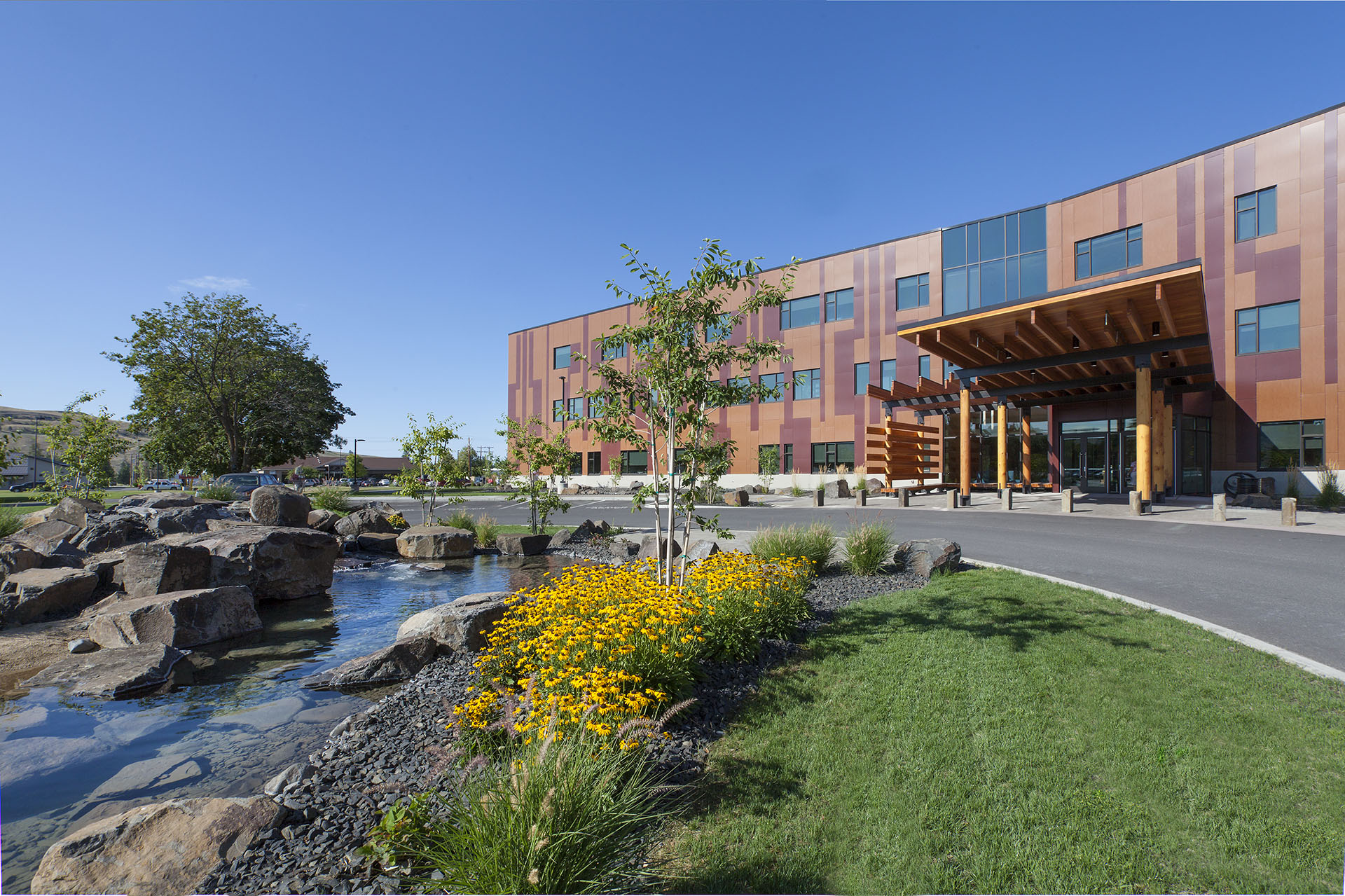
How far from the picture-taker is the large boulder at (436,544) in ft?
51.2

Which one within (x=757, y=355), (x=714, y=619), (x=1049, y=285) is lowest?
(x=714, y=619)

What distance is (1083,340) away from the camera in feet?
67.9

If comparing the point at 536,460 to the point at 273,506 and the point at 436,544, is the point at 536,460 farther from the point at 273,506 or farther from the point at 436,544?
the point at 273,506

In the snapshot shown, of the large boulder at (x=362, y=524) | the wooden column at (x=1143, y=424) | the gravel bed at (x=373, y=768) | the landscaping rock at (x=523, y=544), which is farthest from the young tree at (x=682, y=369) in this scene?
the wooden column at (x=1143, y=424)

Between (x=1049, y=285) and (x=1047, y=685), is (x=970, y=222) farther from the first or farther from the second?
(x=1047, y=685)

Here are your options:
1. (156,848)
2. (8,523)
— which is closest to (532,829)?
(156,848)

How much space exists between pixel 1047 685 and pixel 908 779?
6.35 ft

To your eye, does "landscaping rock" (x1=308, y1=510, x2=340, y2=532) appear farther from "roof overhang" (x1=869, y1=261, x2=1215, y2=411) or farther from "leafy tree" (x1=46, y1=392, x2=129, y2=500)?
"roof overhang" (x1=869, y1=261, x2=1215, y2=411)

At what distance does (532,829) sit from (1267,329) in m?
32.8

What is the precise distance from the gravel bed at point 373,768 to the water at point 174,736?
0.67m

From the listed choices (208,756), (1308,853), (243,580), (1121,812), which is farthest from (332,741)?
(243,580)

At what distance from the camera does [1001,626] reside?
644 centimetres

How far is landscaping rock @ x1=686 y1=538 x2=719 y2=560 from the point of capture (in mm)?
9581

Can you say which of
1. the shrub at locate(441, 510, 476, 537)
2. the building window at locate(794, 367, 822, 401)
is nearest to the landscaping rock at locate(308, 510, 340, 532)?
the shrub at locate(441, 510, 476, 537)
